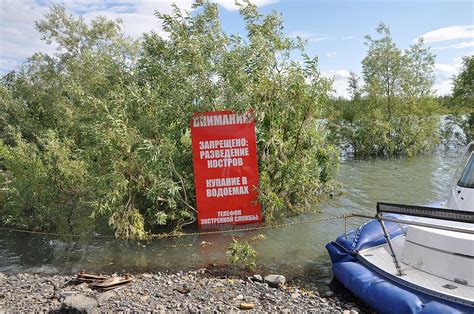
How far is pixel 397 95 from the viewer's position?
86.5ft

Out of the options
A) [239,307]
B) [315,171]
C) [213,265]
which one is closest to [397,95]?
[315,171]

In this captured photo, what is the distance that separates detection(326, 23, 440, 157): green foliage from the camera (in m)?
25.9

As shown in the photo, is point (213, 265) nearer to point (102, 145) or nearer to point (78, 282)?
point (78, 282)

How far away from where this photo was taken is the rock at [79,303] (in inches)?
238

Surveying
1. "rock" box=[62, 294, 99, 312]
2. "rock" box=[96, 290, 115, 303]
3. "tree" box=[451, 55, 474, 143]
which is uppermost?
"tree" box=[451, 55, 474, 143]

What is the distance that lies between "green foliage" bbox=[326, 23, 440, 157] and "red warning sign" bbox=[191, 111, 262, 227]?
16840 millimetres

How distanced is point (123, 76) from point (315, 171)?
5954 mm

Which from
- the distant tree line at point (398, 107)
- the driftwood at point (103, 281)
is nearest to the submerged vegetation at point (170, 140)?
the driftwood at point (103, 281)

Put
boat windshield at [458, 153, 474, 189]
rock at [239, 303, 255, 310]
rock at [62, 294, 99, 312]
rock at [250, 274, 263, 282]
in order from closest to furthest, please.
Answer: rock at [62, 294, 99, 312] → rock at [239, 303, 255, 310] → rock at [250, 274, 263, 282] → boat windshield at [458, 153, 474, 189]

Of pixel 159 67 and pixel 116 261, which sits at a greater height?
pixel 159 67

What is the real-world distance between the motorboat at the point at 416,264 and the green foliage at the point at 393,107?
19006 millimetres

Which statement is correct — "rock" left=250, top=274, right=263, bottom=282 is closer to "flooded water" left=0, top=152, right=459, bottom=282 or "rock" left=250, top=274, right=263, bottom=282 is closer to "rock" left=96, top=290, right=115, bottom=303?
"flooded water" left=0, top=152, right=459, bottom=282

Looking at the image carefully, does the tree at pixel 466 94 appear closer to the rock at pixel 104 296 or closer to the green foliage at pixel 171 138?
the green foliage at pixel 171 138

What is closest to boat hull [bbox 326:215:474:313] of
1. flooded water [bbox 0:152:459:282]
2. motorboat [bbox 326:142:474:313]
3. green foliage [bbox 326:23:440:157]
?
motorboat [bbox 326:142:474:313]
